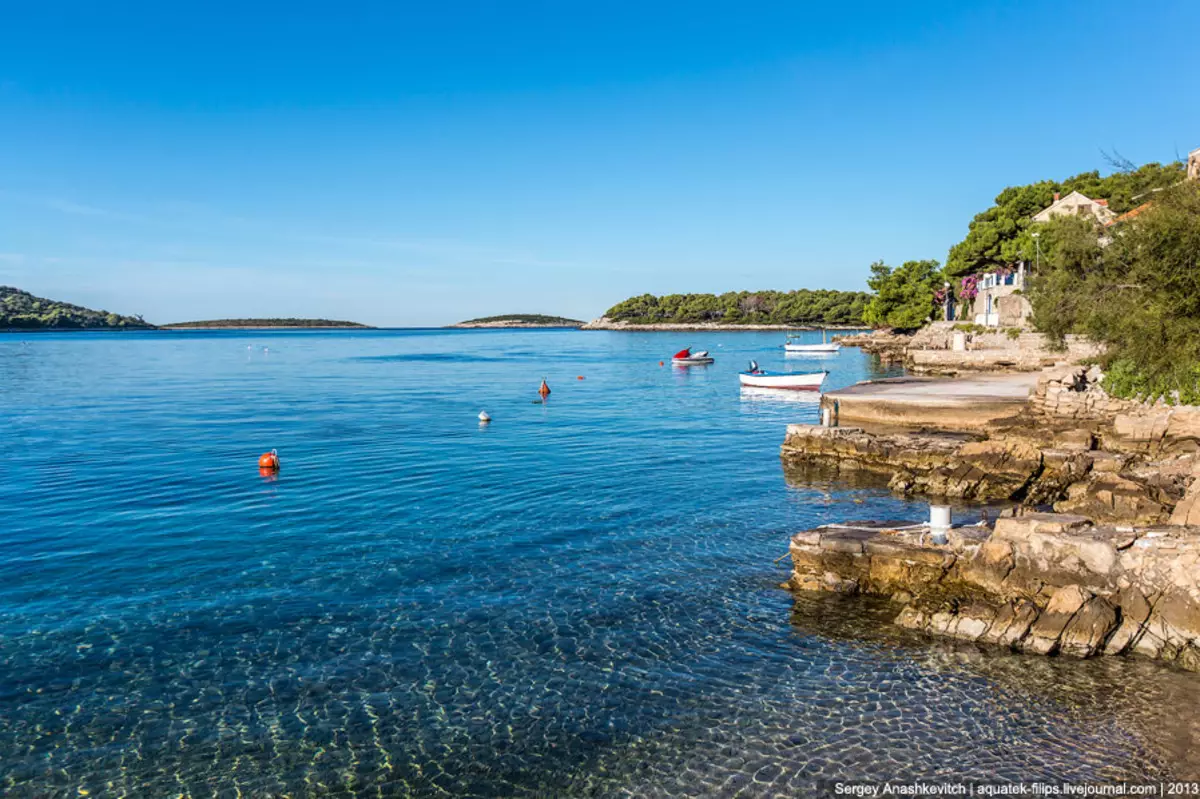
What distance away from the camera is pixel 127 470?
25000mm

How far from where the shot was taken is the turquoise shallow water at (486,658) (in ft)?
29.0

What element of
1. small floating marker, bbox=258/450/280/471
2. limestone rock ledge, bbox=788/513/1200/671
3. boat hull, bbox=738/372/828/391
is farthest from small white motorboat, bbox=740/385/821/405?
limestone rock ledge, bbox=788/513/1200/671

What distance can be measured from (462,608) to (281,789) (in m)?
5.02

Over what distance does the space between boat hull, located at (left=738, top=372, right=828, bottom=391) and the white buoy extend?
3645cm

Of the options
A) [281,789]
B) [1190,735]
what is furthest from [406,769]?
[1190,735]

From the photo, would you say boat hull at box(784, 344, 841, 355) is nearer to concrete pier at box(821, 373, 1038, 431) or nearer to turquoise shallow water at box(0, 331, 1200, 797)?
concrete pier at box(821, 373, 1038, 431)

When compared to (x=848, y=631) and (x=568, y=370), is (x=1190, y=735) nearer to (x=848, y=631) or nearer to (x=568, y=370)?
(x=848, y=631)

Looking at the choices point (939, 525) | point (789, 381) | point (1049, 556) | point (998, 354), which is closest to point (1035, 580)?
point (1049, 556)

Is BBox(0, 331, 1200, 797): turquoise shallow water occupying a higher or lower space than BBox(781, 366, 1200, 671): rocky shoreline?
lower

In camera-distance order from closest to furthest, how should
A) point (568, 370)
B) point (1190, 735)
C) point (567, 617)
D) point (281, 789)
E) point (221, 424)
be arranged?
point (281, 789) < point (1190, 735) < point (567, 617) < point (221, 424) < point (568, 370)

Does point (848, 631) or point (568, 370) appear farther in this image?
point (568, 370)

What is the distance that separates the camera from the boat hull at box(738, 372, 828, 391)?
50.2 m

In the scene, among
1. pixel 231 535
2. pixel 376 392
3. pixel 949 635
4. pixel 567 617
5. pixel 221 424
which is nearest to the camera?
pixel 949 635

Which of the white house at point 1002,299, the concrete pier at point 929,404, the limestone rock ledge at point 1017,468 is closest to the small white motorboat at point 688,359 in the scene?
the white house at point 1002,299
